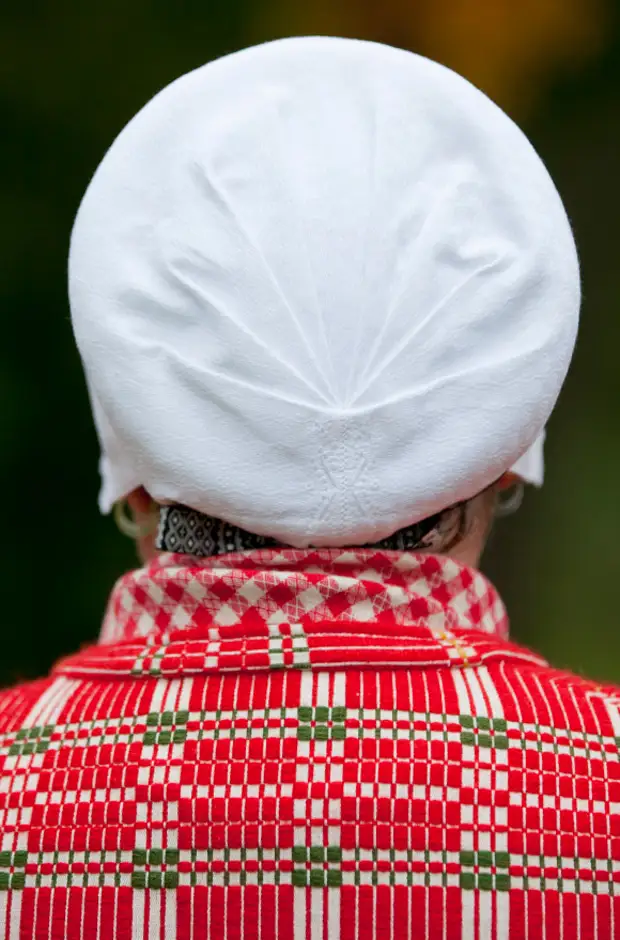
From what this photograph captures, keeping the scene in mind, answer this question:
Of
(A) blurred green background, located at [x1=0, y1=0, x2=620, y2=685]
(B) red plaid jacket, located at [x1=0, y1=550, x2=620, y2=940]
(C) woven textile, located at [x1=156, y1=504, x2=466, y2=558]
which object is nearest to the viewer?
(B) red plaid jacket, located at [x1=0, y1=550, x2=620, y2=940]

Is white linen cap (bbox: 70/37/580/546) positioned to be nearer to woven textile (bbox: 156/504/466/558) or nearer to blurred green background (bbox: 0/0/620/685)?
woven textile (bbox: 156/504/466/558)

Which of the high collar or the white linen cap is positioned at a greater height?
the white linen cap

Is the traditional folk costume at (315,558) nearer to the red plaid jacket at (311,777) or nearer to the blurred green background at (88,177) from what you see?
the red plaid jacket at (311,777)

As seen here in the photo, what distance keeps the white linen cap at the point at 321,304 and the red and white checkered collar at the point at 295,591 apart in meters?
0.02

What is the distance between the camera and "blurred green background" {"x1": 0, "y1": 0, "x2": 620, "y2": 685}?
2.89 m

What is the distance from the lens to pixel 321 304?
0.79 m

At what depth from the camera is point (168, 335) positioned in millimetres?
823

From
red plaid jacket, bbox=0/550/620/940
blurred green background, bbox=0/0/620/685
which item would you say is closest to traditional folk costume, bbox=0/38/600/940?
red plaid jacket, bbox=0/550/620/940

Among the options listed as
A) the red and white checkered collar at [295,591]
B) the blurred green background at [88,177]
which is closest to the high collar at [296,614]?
the red and white checkered collar at [295,591]

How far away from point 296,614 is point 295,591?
0.05ft

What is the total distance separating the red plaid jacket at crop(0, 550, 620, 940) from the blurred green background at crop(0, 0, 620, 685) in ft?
7.14

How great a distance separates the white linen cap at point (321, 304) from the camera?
0.80 metres

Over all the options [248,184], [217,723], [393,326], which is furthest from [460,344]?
[217,723]

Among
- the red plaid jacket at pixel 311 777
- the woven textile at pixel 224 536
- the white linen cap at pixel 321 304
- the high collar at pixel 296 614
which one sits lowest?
the red plaid jacket at pixel 311 777
